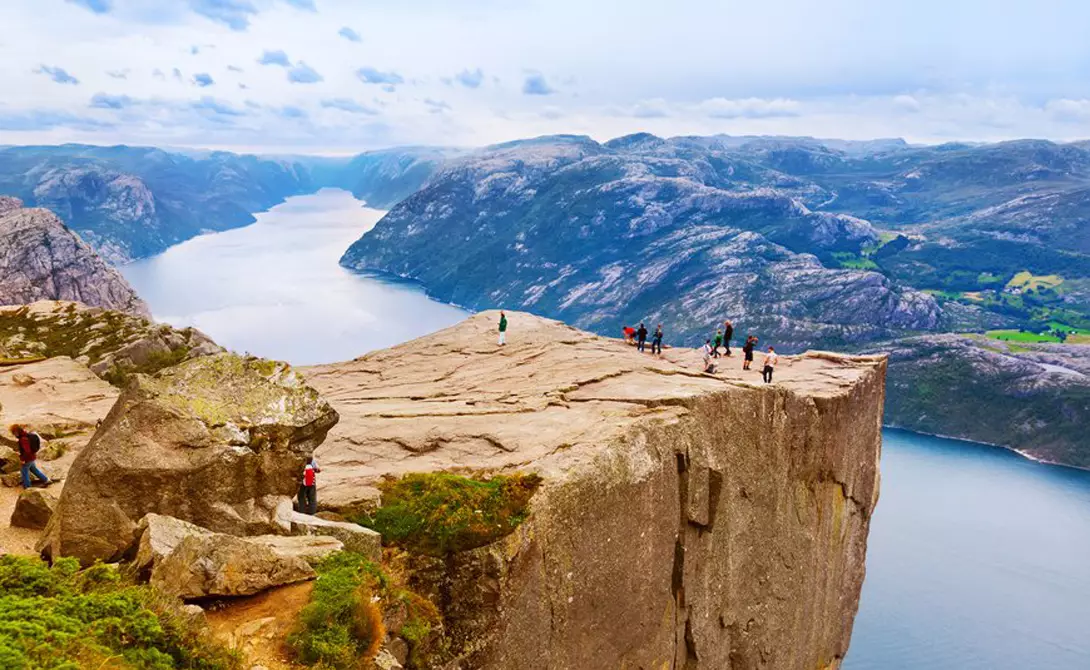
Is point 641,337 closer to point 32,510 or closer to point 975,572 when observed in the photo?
point 32,510

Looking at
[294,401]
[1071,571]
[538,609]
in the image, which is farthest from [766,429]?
[1071,571]

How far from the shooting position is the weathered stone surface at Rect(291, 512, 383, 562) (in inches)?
612

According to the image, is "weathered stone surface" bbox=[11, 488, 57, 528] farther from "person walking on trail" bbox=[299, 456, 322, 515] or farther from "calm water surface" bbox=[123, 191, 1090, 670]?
"calm water surface" bbox=[123, 191, 1090, 670]

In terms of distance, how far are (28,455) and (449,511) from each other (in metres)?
12.4

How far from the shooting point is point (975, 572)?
103250 mm

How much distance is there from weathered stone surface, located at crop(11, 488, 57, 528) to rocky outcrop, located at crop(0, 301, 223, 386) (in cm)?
2579

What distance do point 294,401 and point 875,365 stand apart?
104ft

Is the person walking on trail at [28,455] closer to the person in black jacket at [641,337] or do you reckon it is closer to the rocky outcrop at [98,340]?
the rocky outcrop at [98,340]

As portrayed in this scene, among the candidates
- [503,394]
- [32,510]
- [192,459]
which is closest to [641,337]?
[503,394]

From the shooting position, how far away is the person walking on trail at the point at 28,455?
19906 millimetres

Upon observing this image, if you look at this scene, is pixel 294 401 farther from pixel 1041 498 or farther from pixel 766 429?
pixel 1041 498

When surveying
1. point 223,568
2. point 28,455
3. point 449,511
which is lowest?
point 449,511

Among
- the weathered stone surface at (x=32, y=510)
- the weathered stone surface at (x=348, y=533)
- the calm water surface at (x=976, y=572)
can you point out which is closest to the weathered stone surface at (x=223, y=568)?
the weathered stone surface at (x=348, y=533)

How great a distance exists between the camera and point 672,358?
39.8 m
